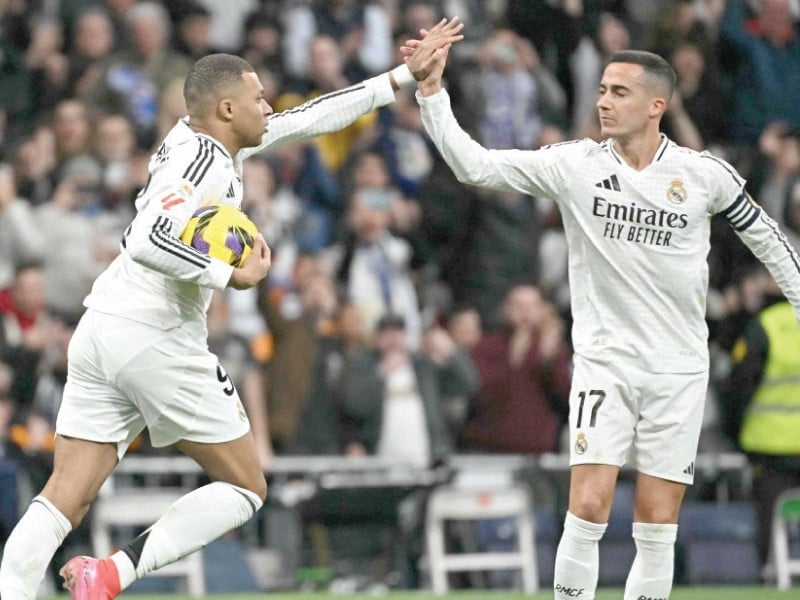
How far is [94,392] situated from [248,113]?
135 cm

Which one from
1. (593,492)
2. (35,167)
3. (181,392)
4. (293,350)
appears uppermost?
(35,167)

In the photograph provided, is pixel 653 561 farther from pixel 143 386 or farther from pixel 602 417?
pixel 143 386

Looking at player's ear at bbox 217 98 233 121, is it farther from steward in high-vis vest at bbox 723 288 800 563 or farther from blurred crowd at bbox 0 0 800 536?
steward in high-vis vest at bbox 723 288 800 563

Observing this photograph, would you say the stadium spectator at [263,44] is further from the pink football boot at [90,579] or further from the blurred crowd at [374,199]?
the pink football boot at [90,579]

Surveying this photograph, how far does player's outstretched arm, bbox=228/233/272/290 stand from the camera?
688 cm

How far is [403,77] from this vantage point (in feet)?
26.5

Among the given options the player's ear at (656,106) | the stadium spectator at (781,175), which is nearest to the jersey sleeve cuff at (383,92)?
the player's ear at (656,106)

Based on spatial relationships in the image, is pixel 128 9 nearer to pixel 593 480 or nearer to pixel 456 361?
pixel 456 361

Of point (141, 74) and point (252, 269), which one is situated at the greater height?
point (141, 74)

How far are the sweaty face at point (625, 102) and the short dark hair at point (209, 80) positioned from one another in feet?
5.70

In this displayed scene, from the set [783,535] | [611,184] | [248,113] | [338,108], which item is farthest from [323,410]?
[248,113]

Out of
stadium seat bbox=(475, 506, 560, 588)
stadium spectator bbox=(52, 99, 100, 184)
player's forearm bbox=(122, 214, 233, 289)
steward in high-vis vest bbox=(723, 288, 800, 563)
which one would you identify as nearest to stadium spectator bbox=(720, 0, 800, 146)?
steward in high-vis vest bbox=(723, 288, 800, 563)

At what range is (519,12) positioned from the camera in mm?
15992

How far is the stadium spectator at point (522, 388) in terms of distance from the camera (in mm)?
12875
